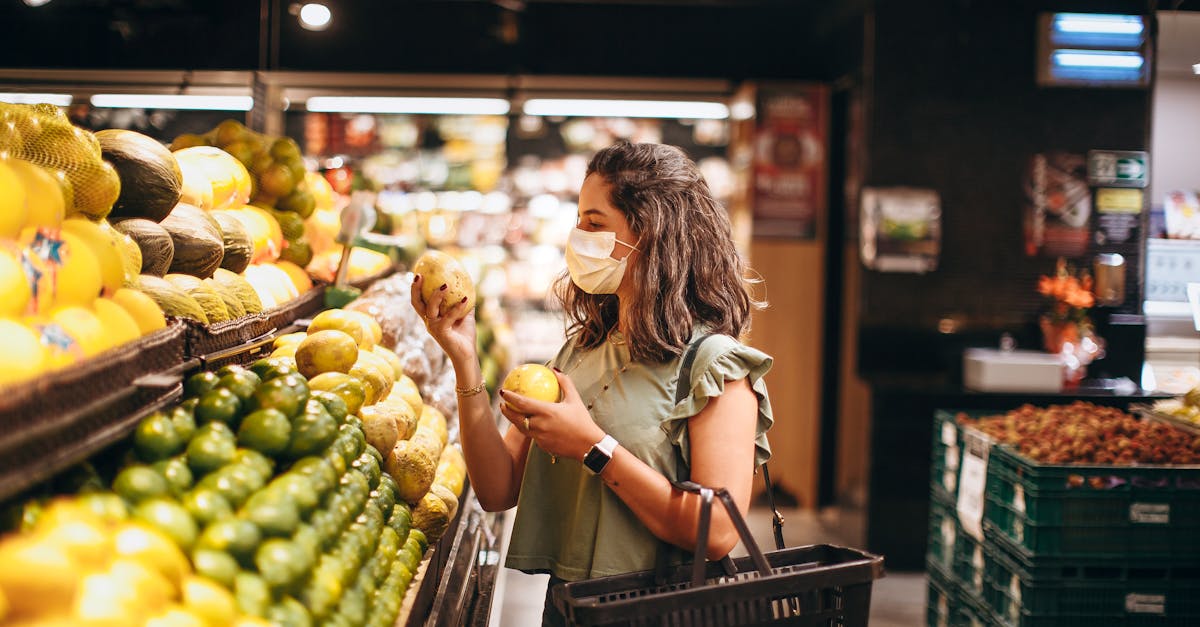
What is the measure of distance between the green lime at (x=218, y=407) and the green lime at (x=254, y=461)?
2.8 inches

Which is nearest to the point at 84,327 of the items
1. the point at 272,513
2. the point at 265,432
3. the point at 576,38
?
the point at 265,432

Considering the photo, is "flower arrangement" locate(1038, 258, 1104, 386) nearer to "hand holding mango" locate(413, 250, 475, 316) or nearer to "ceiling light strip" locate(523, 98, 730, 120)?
"ceiling light strip" locate(523, 98, 730, 120)

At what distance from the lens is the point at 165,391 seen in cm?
147

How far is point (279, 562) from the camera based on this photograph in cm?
129

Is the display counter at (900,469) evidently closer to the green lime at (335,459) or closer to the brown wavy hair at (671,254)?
the brown wavy hair at (671,254)

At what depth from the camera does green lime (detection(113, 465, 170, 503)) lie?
4.23ft

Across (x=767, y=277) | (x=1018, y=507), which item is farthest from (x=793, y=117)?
(x=1018, y=507)

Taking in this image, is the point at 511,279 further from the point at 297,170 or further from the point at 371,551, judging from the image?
the point at 371,551

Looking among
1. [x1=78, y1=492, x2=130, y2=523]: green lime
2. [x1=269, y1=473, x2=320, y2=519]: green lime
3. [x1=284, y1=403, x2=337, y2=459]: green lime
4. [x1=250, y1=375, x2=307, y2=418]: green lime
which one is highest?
[x1=250, y1=375, x2=307, y2=418]: green lime

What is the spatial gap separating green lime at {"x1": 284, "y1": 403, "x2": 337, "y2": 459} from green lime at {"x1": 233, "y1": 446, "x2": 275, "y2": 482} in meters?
0.07

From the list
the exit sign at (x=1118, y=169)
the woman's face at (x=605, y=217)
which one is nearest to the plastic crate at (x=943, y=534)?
the exit sign at (x=1118, y=169)

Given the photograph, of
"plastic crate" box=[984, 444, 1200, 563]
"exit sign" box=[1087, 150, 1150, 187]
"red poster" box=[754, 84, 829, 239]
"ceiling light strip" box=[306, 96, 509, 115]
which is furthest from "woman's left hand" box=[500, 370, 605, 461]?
"ceiling light strip" box=[306, 96, 509, 115]

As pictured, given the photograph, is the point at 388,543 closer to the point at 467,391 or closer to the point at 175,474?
the point at 467,391

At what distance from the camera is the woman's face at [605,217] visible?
6.30 ft
